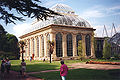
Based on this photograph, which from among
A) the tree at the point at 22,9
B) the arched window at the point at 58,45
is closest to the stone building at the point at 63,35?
the arched window at the point at 58,45

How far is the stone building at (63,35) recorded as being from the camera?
149ft

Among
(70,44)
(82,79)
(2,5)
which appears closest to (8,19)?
(2,5)

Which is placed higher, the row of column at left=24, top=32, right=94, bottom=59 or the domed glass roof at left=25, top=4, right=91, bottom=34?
the domed glass roof at left=25, top=4, right=91, bottom=34

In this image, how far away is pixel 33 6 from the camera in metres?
15.4

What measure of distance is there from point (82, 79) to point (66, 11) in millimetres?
42485

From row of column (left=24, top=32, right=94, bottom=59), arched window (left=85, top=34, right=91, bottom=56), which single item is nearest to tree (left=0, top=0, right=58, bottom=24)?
row of column (left=24, top=32, right=94, bottom=59)

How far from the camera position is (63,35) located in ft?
153

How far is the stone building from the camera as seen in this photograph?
4553cm

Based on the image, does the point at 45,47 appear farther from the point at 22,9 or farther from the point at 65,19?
the point at 22,9

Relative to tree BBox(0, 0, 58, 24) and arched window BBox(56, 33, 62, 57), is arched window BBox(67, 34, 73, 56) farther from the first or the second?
tree BBox(0, 0, 58, 24)

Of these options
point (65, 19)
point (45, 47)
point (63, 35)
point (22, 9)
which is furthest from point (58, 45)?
point (22, 9)

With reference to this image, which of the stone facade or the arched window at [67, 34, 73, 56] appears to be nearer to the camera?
the stone facade

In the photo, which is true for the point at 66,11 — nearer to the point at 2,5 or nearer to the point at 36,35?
the point at 36,35

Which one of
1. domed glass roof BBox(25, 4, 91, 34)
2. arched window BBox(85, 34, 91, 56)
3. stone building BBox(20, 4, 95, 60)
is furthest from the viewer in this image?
arched window BBox(85, 34, 91, 56)
